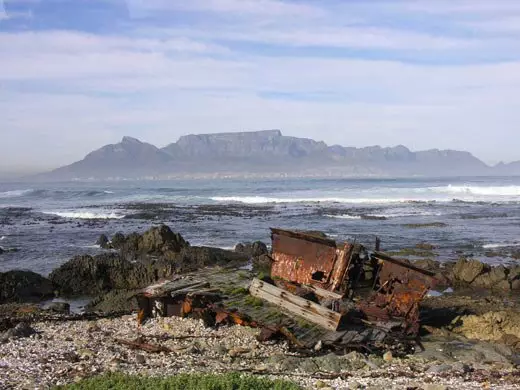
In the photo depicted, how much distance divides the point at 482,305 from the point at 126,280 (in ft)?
33.9

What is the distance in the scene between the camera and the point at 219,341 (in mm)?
10953

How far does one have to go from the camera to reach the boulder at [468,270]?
17.8 m

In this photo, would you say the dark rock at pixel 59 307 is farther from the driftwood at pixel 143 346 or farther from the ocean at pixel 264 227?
the ocean at pixel 264 227

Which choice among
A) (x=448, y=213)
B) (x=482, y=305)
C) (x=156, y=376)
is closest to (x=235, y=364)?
(x=156, y=376)

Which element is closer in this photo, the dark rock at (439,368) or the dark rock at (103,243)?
the dark rock at (439,368)

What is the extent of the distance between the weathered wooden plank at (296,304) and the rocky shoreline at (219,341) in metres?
0.75

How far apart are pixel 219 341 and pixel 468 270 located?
10.1 m

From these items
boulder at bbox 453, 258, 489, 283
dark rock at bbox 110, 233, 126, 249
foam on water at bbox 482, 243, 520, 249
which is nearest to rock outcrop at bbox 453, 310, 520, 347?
boulder at bbox 453, 258, 489, 283

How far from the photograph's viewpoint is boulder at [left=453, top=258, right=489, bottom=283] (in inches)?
699

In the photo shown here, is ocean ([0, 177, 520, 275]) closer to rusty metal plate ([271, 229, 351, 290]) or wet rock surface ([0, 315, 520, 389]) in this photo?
wet rock surface ([0, 315, 520, 389])

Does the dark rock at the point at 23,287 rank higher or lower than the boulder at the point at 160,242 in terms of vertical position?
lower

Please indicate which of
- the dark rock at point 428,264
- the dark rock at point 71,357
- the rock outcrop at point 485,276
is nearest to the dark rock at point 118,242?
the dark rock at point 428,264

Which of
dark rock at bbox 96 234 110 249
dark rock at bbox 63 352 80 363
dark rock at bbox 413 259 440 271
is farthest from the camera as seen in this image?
dark rock at bbox 96 234 110 249

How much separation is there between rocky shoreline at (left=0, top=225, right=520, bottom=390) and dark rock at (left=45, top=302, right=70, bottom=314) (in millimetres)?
35
